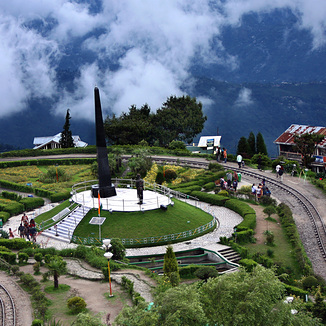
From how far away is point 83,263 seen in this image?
29.7 metres

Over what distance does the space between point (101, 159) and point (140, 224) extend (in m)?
6.15

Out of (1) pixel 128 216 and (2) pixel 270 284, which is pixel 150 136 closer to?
(1) pixel 128 216

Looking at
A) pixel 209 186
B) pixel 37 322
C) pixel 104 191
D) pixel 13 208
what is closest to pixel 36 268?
pixel 37 322

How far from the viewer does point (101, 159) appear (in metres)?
38.1

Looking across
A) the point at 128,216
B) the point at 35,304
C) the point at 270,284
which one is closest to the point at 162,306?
the point at 270,284

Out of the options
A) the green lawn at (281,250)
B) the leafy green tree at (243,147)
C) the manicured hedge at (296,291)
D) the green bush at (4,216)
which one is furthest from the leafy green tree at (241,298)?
the leafy green tree at (243,147)

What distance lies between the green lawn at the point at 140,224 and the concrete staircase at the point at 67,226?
44cm

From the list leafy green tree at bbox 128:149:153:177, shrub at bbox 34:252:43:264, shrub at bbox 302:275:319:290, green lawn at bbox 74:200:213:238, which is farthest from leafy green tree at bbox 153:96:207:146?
shrub at bbox 302:275:319:290

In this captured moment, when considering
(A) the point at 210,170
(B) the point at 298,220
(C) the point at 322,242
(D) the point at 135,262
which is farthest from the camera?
(A) the point at 210,170

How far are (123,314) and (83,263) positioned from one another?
1222cm

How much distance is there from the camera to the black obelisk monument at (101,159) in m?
37.4

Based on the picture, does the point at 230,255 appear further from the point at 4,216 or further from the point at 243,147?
the point at 243,147

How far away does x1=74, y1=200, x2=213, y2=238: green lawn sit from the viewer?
35281 mm

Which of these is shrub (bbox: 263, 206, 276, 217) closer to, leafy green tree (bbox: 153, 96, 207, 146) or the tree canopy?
the tree canopy
